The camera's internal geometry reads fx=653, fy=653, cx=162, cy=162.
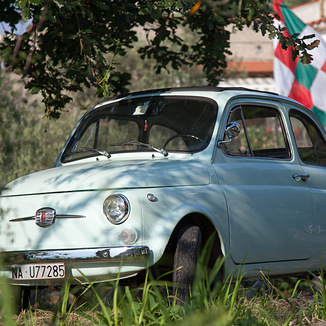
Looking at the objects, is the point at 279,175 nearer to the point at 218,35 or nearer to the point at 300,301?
the point at 300,301

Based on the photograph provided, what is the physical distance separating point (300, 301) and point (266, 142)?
12754 mm

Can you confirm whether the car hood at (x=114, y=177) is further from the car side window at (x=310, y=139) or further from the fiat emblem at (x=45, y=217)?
the car side window at (x=310, y=139)

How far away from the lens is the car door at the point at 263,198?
530 centimetres

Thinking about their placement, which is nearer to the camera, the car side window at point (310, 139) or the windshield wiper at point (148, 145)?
the windshield wiper at point (148, 145)

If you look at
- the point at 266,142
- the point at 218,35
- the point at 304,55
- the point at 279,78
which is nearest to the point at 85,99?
the point at 266,142

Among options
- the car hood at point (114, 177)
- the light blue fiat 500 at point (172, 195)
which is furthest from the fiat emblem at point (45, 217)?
the car hood at point (114, 177)

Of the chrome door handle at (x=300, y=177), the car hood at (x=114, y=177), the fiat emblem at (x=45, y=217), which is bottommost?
the fiat emblem at (x=45, y=217)

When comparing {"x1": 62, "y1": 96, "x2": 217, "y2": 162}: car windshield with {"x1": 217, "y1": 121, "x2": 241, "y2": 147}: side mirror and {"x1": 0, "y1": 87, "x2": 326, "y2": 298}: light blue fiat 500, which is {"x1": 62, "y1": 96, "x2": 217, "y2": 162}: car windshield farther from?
{"x1": 217, "y1": 121, "x2": 241, "y2": 147}: side mirror

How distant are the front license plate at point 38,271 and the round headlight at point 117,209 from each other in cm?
47

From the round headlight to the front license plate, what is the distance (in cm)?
47

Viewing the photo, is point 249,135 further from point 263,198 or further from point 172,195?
point 172,195

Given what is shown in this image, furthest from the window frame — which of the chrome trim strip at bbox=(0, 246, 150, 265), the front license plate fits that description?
the front license plate

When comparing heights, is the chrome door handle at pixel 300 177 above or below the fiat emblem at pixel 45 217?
above

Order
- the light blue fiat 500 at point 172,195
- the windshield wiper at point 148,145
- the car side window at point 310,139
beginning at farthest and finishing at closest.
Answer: the car side window at point 310,139
the windshield wiper at point 148,145
the light blue fiat 500 at point 172,195
